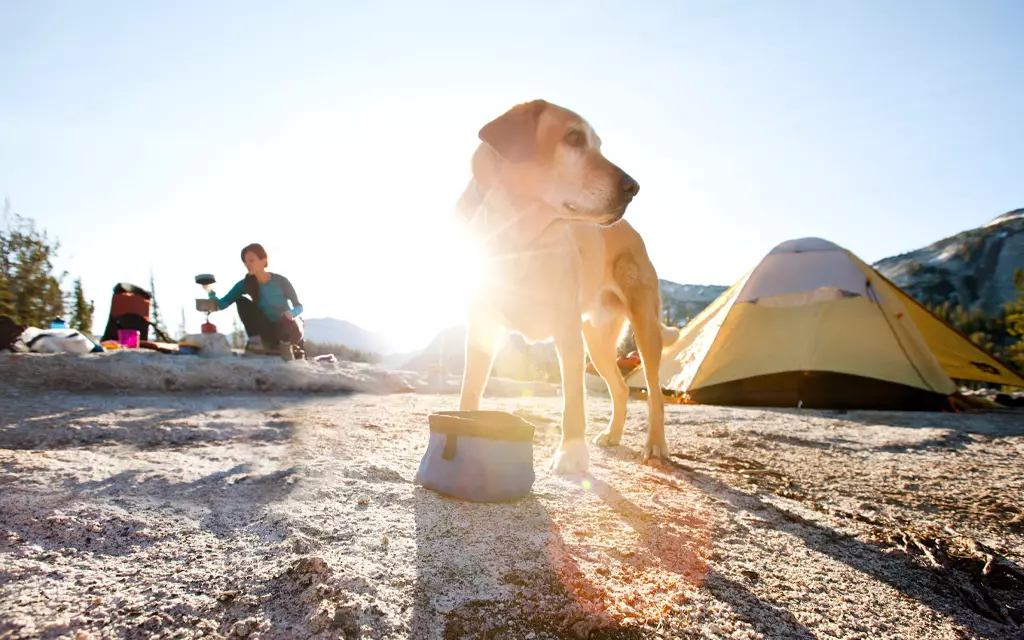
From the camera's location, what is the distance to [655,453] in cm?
299

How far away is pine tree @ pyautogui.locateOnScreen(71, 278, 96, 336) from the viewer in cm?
1115

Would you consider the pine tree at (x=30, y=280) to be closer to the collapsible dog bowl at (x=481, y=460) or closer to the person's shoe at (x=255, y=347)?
the person's shoe at (x=255, y=347)

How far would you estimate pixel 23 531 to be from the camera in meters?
1.21

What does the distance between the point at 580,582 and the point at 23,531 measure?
1.38 meters

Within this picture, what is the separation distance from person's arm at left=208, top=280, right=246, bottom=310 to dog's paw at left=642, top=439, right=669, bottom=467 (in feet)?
20.0

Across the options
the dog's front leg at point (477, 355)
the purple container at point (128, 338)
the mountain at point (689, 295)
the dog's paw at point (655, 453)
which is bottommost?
the dog's paw at point (655, 453)

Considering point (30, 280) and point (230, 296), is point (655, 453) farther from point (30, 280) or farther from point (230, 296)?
point (30, 280)

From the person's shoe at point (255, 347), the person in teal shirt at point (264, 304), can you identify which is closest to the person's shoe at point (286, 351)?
the person in teal shirt at point (264, 304)

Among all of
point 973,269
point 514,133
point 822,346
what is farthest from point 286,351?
point 973,269

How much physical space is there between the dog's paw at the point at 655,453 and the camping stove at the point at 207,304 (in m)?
6.01

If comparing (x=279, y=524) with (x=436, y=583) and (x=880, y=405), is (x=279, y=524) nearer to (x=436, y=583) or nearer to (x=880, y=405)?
(x=436, y=583)

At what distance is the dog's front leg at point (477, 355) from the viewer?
2.76m

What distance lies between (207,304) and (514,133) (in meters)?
5.64

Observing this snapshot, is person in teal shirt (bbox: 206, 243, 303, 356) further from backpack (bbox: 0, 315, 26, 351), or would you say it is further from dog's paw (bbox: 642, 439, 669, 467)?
dog's paw (bbox: 642, 439, 669, 467)
